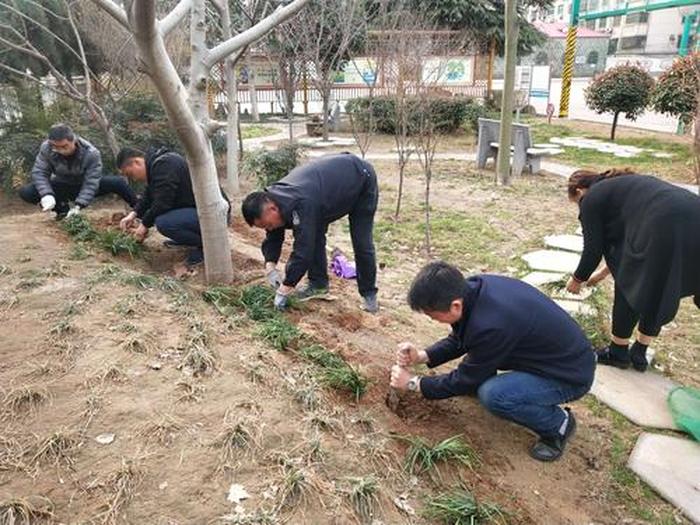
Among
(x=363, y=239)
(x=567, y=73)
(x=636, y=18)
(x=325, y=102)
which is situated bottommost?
(x=363, y=239)

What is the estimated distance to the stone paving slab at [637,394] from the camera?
2.92 m

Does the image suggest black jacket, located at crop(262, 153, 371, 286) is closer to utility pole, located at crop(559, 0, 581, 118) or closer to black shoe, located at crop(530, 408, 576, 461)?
black shoe, located at crop(530, 408, 576, 461)

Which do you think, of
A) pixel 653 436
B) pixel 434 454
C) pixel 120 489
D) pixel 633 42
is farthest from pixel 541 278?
pixel 633 42

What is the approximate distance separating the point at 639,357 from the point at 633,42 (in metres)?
61.1

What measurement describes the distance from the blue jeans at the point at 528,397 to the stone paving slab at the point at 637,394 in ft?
2.17

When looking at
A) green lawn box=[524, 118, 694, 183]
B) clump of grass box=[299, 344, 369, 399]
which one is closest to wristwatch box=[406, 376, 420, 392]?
clump of grass box=[299, 344, 369, 399]

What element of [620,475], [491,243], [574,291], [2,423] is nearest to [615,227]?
[574,291]

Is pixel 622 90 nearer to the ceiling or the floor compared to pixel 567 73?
nearer to the floor

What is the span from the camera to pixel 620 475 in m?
2.52

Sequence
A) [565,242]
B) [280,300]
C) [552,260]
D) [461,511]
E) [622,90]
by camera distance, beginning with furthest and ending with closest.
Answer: [622,90]
[565,242]
[552,260]
[280,300]
[461,511]

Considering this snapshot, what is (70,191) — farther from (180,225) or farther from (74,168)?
(180,225)

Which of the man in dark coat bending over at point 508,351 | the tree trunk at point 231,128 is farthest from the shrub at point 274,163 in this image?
the man in dark coat bending over at point 508,351

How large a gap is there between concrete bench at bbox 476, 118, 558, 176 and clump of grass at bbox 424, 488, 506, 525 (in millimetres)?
7607

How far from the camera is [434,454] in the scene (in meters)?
2.33
